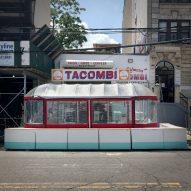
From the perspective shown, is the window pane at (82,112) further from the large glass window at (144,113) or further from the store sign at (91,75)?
the store sign at (91,75)

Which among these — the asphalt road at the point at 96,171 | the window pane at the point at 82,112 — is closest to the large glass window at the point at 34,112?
the window pane at the point at 82,112

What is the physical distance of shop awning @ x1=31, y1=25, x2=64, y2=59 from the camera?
24.2 metres

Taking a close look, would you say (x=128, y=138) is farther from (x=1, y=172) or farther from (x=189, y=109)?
(x=189, y=109)

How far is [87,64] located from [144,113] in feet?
37.9

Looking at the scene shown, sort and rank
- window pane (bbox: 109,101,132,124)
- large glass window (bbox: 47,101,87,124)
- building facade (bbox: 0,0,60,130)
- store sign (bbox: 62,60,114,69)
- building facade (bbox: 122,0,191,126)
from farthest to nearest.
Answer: building facade (bbox: 122,0,191,126)
store sign (bbox: 62,60,114,69)
building facade (bbox: 0,0,60,130)
large glass window (bbox: 47,101,87,124)
window pane (bbox: 109,101,132,124)

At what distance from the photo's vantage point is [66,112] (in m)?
18.5

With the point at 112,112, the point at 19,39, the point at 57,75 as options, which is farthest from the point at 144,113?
the point at 19,39

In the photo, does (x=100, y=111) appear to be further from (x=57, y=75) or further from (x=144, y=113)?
(x=57, y=75)

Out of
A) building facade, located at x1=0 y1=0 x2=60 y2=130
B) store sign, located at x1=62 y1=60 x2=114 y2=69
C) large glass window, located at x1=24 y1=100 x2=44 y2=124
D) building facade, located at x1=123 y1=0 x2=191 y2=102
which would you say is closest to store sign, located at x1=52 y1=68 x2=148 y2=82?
building facade, located at x1=0 y1=0 x2=60 y2=130

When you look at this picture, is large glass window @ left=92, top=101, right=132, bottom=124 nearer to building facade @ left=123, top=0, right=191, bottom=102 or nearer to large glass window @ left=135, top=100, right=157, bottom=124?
large glass window @ left=135, top=100, right=157, bottom=124

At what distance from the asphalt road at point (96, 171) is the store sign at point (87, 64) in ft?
45.9

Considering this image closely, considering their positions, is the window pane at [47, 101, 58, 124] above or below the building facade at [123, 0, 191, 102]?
below

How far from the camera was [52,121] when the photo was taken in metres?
18.4

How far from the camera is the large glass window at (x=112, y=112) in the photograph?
1830 cm
